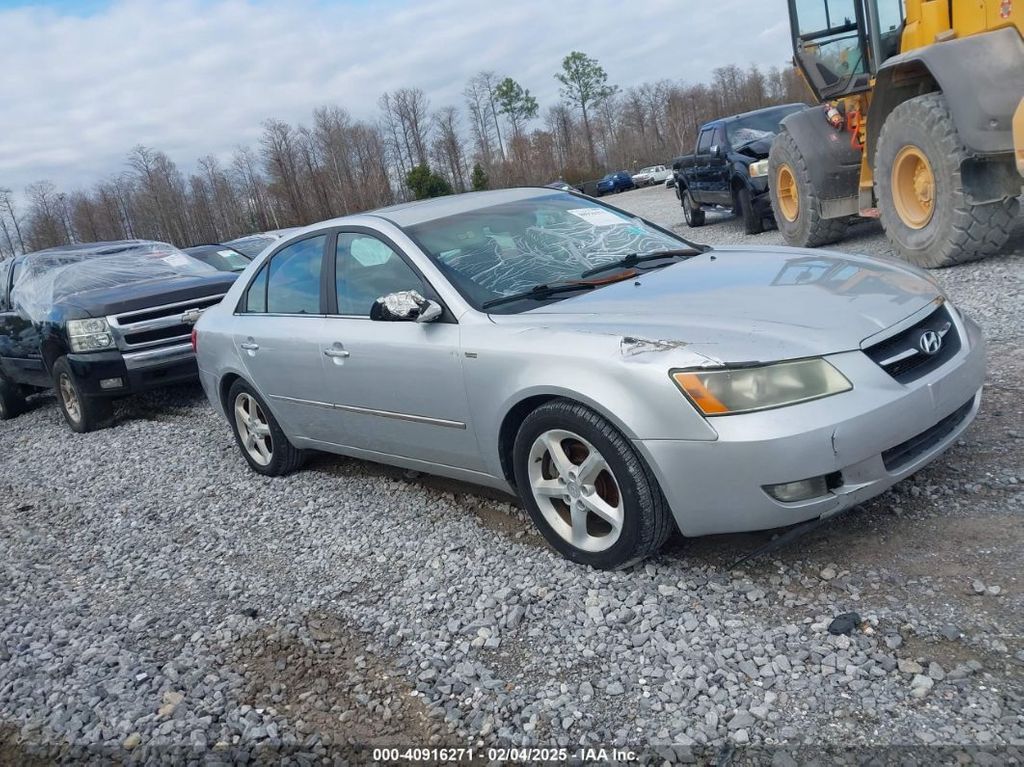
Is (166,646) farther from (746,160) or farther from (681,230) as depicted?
(681,230)

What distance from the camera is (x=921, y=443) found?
124 inches

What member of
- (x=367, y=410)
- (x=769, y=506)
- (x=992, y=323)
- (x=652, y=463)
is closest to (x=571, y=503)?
(x=652, y=463)

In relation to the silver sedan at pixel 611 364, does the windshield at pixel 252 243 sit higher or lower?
higher

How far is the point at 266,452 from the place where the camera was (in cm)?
564

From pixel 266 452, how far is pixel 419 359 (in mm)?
2137

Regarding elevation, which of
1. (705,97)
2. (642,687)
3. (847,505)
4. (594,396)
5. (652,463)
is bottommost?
(642,687)

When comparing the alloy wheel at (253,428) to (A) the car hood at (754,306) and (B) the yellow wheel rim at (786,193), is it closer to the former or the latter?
(A) the car hood at (754,306)

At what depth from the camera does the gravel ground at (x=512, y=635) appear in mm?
2498

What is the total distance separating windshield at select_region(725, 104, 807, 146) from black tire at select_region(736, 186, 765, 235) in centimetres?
94

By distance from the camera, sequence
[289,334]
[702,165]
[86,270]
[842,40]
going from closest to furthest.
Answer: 1. [289,334]
2. [842,40]
3. [86,270]
4. [702,165]

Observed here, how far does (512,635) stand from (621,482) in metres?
0.70

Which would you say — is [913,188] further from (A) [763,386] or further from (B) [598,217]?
(A) [763,386]

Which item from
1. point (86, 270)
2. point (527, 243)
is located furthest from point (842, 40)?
point (86, 270)

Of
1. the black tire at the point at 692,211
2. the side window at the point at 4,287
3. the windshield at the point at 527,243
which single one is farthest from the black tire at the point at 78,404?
the black tire at the point at 692,211
